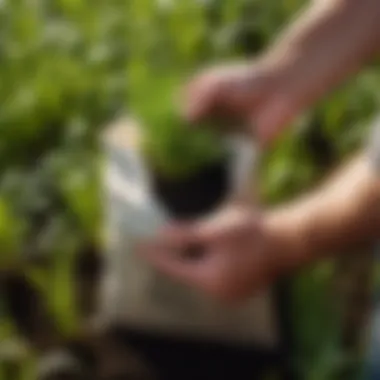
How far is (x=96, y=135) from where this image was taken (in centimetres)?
148

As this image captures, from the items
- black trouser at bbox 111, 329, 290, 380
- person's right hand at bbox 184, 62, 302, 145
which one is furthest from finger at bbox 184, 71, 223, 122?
black trouser at bbox 111, 329, 290, 380

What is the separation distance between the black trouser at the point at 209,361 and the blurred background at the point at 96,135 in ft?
0.16

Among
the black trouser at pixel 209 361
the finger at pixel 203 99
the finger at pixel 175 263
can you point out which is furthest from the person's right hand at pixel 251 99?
the black trouser at pixel 209 361

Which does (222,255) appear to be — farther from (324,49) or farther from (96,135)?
(96,135)

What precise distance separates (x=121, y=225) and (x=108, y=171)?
0.28 ft

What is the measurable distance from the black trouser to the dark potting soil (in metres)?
0.16

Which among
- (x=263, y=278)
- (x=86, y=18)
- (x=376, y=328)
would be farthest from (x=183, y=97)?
(x=86, y=18)

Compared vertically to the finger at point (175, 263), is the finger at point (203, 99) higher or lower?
higher

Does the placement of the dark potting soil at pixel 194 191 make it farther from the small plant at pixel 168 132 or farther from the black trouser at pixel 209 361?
the black trouser at pixel 209 361

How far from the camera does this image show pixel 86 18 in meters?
1.64

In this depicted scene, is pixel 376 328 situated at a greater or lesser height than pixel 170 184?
lesser

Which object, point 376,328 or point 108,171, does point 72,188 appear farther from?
Result: point 376,328

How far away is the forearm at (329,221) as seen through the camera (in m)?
1.14

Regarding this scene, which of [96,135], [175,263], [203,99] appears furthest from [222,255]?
[96,135]
